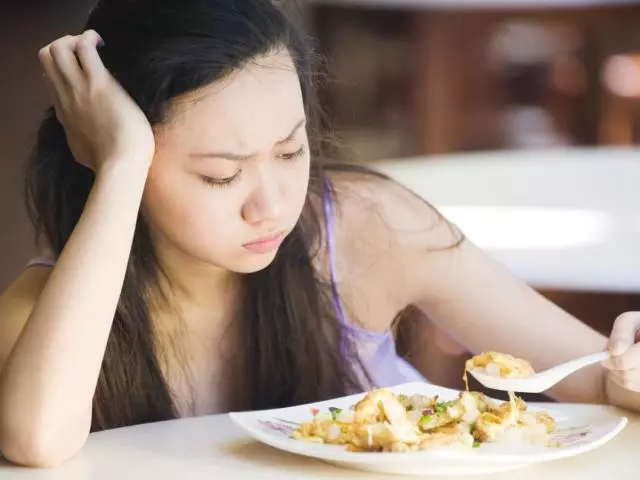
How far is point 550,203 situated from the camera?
218cm

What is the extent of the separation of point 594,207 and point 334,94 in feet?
5.71

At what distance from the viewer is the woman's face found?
1.13m

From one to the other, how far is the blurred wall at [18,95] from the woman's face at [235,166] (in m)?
1.67

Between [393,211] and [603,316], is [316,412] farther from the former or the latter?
[603,316]

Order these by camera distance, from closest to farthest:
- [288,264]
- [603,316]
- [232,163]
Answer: [232,163] → [288,264] → [603,316]

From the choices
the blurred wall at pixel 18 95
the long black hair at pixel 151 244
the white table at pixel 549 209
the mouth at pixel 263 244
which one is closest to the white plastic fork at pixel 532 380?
the mouth at pixel 263 244

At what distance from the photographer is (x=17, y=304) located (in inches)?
47.4

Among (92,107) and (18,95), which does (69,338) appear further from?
(18,95)

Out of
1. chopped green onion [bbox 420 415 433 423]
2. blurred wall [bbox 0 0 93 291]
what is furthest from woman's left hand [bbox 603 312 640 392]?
blurred wall [bbox 0 0 93 291]

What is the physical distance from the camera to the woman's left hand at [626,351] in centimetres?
106

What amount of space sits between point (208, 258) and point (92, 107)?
0.20 m

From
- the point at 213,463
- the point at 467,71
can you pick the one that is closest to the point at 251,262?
the point at 213,463

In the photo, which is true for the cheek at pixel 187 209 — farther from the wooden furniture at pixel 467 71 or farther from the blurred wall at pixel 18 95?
the wooden furniture at pixel 467 71

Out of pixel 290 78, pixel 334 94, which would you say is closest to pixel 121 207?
pixel 290 78
